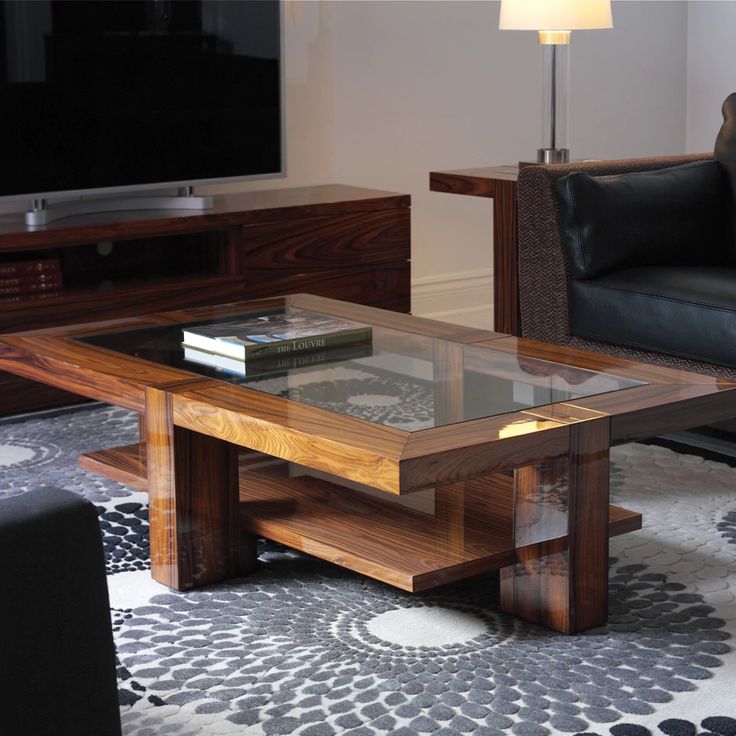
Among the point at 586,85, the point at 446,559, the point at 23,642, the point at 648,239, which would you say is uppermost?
the point at 586,85

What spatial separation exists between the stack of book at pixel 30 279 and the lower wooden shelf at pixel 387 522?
3.88 ft

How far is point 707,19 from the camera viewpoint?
222 inches

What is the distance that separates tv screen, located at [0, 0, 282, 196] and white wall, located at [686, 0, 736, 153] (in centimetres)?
230

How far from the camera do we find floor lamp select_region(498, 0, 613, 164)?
390 cm

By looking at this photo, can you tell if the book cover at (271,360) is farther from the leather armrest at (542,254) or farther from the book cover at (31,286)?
the book cover at (31,286)

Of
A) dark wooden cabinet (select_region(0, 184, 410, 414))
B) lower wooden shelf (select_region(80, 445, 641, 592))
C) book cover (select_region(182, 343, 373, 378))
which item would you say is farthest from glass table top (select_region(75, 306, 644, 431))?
dark wooden cabinet (select_region(0, 184, 410, 414))

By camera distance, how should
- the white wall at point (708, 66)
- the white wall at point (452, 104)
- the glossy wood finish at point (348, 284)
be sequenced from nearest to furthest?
the glossy wood finish at point (348, 284)
the white wall at point (452, 104)
the white wall at point (708, 66)

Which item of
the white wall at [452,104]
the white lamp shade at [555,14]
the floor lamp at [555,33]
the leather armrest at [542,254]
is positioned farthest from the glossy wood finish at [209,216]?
the leather armrest at [542,254]

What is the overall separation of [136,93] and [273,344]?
174cm

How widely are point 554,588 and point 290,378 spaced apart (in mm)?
580

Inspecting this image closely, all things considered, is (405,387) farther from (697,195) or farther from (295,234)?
(295,234)

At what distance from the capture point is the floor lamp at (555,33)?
12.8 ft

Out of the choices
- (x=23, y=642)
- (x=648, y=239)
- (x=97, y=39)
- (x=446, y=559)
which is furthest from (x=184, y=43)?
(x=23, y=642)

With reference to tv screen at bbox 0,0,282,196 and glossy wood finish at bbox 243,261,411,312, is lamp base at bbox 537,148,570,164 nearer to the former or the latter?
glossy wood finish at bbox 243,261,411,312
